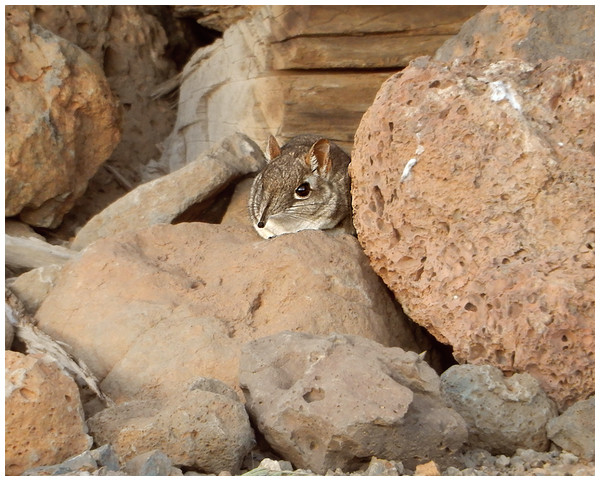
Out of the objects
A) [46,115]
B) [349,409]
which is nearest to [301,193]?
[46,115]

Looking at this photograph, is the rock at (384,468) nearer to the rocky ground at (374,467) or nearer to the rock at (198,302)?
the rocky ground at (374,467)

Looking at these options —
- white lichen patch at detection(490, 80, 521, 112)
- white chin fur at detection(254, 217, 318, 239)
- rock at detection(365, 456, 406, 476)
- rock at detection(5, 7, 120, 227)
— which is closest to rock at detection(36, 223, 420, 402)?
white chin fur at detection(254, 217, 318, 239)

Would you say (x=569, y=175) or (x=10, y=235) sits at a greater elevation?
(x=569, y=175)

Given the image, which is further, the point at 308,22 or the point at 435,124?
the point at 308,22

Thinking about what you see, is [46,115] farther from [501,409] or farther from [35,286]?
[501,409]

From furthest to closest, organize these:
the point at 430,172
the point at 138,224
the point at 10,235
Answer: the point at 10,235, the point at 138,224, the point at 430,172

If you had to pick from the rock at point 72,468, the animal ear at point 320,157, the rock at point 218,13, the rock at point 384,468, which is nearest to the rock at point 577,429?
the rock at point 384,468

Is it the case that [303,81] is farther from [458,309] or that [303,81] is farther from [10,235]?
[458,309]

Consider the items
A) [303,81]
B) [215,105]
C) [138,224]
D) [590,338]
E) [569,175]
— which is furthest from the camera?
[215,105]

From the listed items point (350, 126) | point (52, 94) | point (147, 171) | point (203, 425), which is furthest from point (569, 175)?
point (147, 171)
